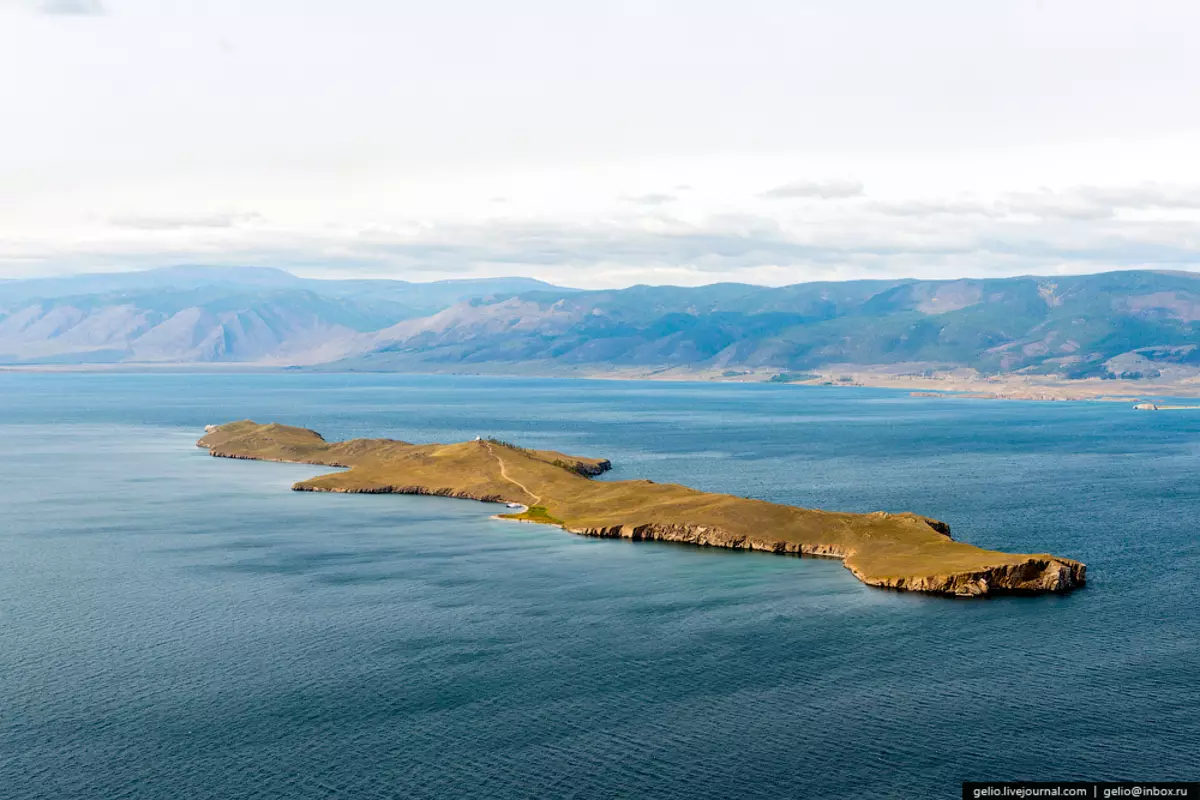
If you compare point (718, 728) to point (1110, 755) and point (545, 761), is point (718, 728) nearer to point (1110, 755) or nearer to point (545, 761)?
point (545, 761)

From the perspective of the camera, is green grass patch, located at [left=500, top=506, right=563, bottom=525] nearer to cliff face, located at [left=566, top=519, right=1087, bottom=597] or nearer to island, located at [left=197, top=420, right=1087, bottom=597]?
island, located at [left=197, top=420, right=1087, bottom=597]

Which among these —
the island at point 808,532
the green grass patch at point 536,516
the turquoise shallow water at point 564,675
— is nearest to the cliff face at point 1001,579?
the island at point 808,532

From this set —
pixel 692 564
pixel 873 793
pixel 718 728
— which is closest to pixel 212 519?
pixel 692 564

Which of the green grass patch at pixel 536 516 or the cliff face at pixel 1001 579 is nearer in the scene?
the cliff face at pixel 1001 579

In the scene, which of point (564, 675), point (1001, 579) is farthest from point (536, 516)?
point (564, 675)

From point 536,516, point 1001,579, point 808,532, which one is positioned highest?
point 808,532

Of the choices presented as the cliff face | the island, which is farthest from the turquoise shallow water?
the island

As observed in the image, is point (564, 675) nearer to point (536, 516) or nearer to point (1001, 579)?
point (1001, 579)

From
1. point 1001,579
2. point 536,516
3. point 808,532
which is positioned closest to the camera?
point 1001,579

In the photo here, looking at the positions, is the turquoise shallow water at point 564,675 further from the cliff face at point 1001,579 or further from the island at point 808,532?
the island at point 808,532

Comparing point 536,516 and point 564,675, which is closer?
point 564,675

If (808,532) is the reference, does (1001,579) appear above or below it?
below
